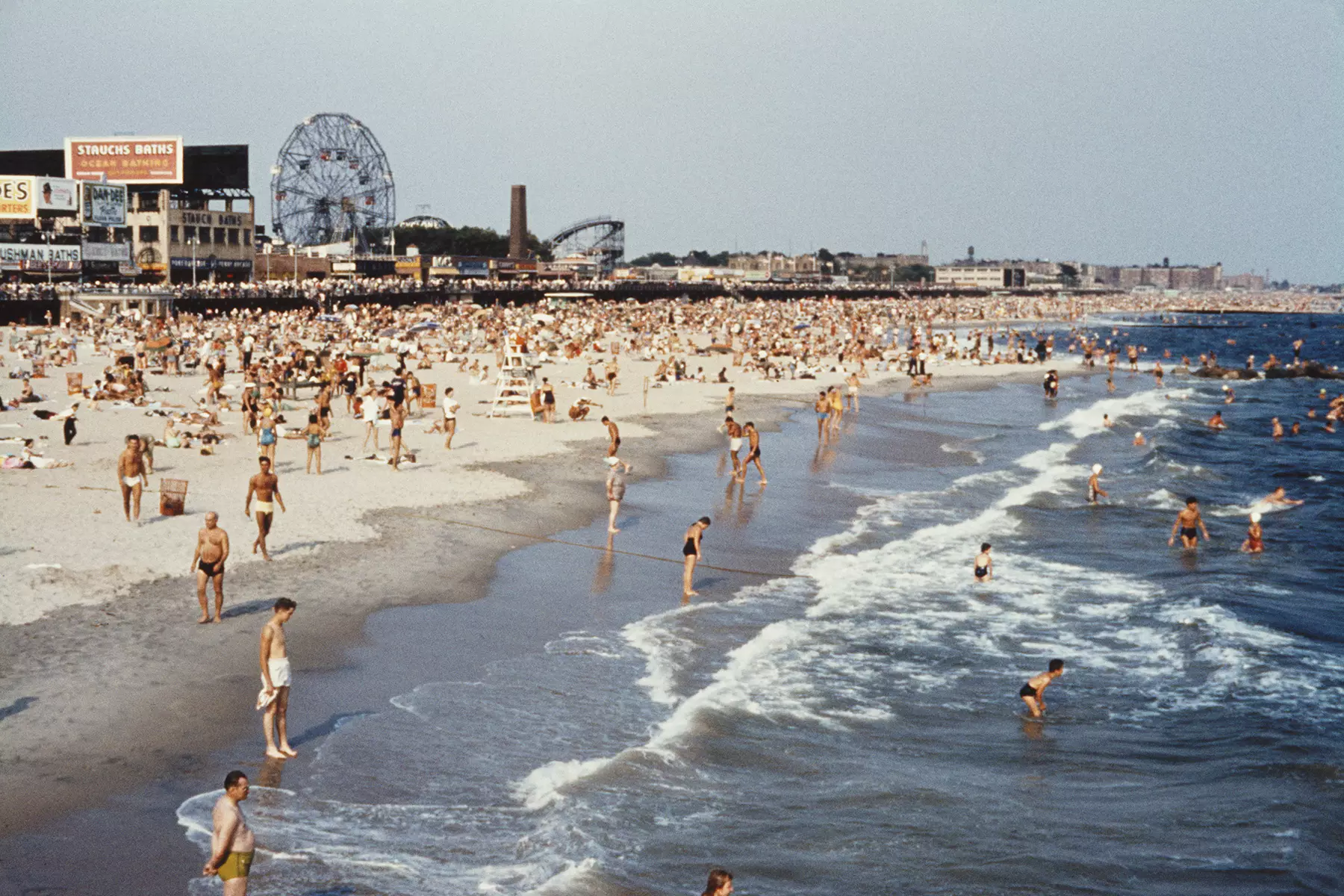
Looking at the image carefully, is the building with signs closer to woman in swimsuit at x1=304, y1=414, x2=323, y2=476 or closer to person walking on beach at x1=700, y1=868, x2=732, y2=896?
woman in swimsuit at x1=304, y1=414, x2=323, y2=476

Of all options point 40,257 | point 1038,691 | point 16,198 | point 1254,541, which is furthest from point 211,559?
point 16,198

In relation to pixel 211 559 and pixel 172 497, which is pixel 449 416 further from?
pixel 211 559

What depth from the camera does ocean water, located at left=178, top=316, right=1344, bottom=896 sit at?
8.34m

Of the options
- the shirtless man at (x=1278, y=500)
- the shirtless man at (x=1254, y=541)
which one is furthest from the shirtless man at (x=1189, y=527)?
the shirtless man at (x=1278, y=500)

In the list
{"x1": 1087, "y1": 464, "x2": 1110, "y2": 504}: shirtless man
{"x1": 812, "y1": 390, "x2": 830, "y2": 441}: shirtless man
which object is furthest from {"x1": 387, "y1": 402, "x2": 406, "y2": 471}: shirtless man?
{"x1": 1087, "y1": 464, "x2": 1110, "y2": 504}: shirtless man

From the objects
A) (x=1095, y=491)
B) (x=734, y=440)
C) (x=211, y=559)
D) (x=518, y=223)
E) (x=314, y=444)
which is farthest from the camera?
(x=518, y=223)

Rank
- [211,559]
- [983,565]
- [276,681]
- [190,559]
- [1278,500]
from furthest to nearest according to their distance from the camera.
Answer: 1. [1278,500]
2. [983,565]
3. [190,559]
4. [211,559]
5. [276,681]

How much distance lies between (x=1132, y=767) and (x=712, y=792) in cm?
383

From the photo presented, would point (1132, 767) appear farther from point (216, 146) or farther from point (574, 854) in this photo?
point (216, 146)

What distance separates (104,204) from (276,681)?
7331 centimetres

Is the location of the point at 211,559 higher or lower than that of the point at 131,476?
lower

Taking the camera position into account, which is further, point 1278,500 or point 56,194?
point 56,194

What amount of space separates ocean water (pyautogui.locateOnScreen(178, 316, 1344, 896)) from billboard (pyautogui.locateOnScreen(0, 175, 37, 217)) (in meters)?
62.2

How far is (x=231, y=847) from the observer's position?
21.7 ft
